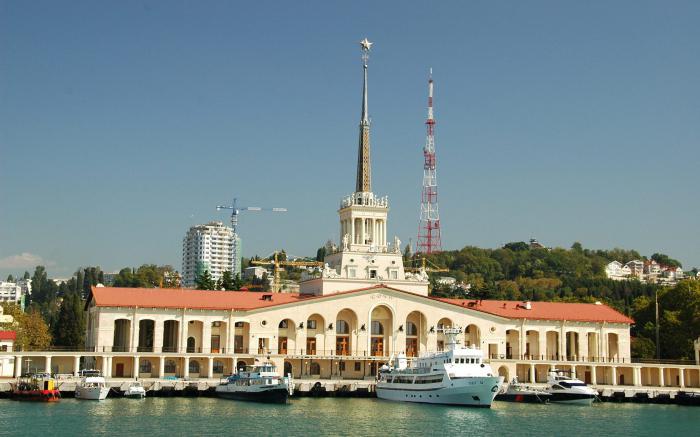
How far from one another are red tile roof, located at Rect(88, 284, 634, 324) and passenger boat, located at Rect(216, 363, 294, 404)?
11.0 m

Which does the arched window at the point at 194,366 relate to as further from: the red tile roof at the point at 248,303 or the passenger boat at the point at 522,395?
the passenger boat at the point at 522,395

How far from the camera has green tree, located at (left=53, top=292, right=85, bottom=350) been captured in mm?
107519

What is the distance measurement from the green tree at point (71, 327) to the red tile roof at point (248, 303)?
2615 cm

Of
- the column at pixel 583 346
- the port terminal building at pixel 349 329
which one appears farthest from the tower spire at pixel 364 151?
the column at pixel 583 346

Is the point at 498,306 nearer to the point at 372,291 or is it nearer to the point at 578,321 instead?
the point at 578,321

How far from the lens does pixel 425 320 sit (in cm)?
8844

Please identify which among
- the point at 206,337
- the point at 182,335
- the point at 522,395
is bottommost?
the point at 522,395

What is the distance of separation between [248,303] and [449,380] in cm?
2265

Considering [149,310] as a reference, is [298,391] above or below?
below

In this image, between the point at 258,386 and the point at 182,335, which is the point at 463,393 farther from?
the point at 182,335

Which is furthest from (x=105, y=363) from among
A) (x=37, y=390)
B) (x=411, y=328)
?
(x=411, y=328)

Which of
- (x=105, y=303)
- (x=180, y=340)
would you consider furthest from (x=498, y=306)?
(x=105, y=303)

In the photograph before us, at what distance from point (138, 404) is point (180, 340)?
15585 mm

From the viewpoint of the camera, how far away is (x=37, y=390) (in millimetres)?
68438
